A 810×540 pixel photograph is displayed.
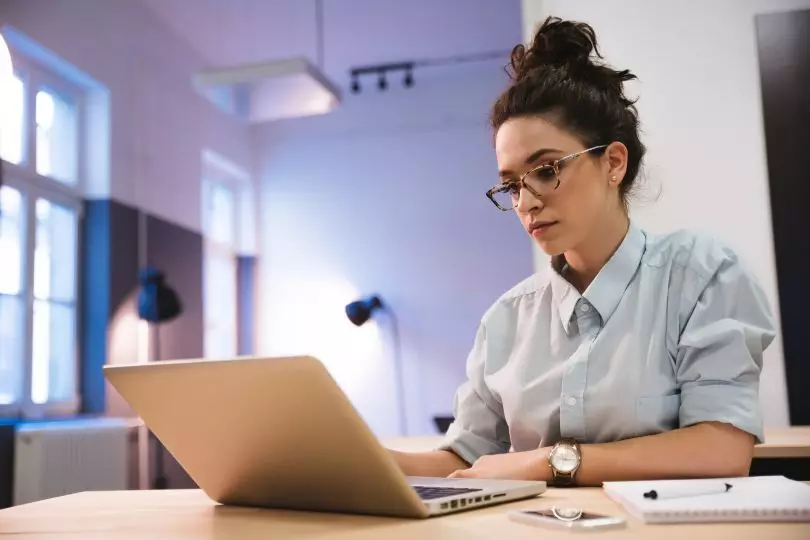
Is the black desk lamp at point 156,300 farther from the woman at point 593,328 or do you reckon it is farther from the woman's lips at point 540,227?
the woman's lips at point 540,227

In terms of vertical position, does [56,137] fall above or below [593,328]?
above

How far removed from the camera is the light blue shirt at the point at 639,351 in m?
1.29

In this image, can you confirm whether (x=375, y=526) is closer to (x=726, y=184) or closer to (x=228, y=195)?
(x=726, y=184)

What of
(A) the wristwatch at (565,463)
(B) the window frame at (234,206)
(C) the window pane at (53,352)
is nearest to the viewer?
(A) the wristwatch at (565,463)

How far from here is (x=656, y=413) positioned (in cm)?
134

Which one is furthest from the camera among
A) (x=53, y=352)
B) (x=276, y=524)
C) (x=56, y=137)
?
(x=56, y=137)

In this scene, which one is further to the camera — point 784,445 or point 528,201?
point 784,445

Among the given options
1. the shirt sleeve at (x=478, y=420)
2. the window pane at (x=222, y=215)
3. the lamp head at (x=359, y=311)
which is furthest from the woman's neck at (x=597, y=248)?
the window pane at (x=222, y=215)

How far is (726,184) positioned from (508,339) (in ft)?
4.58

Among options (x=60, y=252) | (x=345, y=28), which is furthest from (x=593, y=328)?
(x=345, y=28)

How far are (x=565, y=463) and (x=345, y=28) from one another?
508 centimetres

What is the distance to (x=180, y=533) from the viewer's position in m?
0.90

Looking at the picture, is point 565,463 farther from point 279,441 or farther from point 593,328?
point 279,441

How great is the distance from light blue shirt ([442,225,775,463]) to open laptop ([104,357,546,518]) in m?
0.34
